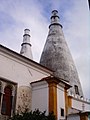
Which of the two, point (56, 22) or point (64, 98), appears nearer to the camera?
point (64, 98)

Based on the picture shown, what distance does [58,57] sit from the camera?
25562 millimetres

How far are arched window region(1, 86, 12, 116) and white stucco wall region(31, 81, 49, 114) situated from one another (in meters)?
1.79

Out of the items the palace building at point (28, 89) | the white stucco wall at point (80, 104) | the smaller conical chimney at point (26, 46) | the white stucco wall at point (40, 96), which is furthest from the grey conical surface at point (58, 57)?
the white stucco wall at point (40, 96)

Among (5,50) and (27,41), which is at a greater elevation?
(27,41)

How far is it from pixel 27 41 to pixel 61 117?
18.9 metres

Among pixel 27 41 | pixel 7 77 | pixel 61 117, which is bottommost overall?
pixel 61 117

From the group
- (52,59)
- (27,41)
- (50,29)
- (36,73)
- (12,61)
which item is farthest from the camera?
(27,41)

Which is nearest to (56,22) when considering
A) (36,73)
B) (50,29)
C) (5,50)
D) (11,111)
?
(50,29)

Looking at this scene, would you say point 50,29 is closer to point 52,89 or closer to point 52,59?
point 52,59

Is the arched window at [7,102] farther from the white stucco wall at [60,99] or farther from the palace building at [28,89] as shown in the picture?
the white stucco wall at [60,99]

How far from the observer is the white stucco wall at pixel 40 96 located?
49.7 feet

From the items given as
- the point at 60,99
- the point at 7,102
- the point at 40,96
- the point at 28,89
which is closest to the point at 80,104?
A: the point at 60,99

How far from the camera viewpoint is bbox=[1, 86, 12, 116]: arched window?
46.7ft

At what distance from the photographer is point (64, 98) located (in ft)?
52.9
